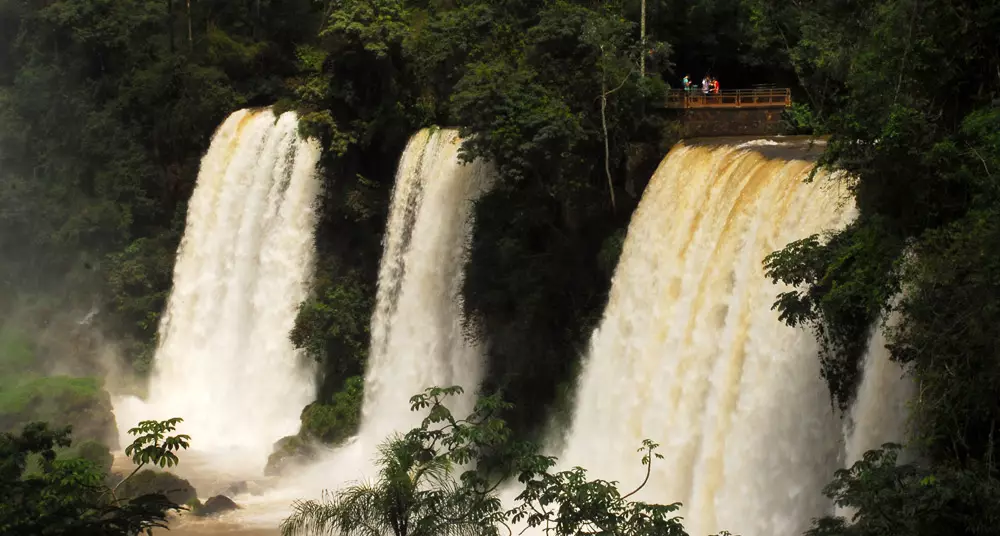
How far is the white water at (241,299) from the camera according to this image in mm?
28478

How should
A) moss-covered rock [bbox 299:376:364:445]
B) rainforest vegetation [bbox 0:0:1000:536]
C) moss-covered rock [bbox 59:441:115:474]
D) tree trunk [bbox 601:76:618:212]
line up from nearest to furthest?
rainforest vegetation [bbox 0:0:1000:536], tree trunk [bbox 601:76:618:212], moss-covered rock [bbox 59:441:115:474], moss-covered rock [bbox 299:376:364:445]

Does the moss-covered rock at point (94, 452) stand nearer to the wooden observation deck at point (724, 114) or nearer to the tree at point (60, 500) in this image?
the tree at point (60, 500)

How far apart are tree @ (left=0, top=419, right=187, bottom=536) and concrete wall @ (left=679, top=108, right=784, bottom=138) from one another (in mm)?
11302

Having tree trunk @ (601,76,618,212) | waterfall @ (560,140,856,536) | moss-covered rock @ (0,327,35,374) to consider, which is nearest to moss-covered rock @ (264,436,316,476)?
waterfall @ (560,140,856,536)

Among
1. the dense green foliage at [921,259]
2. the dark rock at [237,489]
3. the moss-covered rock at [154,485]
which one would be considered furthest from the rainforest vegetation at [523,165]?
the moss-covered rock at [154,485]

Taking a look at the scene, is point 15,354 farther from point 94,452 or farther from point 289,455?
point 289,455

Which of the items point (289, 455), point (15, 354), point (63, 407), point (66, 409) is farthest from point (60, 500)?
point (15, 354)

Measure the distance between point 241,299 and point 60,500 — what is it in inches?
728

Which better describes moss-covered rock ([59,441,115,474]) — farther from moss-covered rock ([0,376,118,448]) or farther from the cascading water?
the cascading water

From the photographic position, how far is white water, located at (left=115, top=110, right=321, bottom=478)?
28.5m

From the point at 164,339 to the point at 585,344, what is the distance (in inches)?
596

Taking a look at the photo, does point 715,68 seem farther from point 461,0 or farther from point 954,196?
point 954,196

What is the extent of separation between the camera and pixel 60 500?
11805 millimetres

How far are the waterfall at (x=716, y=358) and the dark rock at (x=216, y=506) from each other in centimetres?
607
